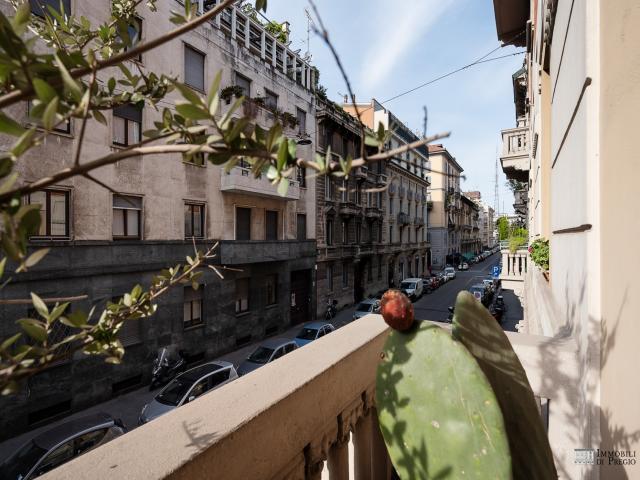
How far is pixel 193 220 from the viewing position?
13945mm

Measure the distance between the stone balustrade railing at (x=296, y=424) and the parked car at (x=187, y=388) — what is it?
715 centimetres

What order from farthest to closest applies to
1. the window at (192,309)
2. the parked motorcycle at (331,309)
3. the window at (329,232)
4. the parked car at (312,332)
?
the window at (329,232)
the parked motorcycle at (331,309)
the window at (192,309)
the parked car at (312,332)

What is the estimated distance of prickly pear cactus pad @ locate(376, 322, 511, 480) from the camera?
3.33 feet

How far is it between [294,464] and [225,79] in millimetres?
16227

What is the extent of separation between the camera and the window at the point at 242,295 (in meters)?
16.0

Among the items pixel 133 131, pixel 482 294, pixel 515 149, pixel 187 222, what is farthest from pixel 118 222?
pixel 482 294

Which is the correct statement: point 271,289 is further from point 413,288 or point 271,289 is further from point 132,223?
point 413,288

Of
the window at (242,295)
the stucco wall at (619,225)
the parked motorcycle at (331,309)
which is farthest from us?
the parked motorcycle at (331,309)

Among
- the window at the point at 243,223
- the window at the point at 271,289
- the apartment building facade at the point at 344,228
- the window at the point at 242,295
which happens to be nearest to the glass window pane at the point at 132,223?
the window at the point at 243,223

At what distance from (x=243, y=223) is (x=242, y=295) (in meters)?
3.23

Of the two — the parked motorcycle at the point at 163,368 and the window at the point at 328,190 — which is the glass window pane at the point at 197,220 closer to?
the parked motorcycle at the point at 163,368

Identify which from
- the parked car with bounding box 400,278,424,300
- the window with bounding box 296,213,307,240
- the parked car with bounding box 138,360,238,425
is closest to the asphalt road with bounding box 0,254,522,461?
the parked car with bounding box 400,278,424,300

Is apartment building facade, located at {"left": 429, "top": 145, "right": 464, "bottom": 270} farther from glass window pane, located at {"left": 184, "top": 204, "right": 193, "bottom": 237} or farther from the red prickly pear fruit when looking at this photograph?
the red prickly pear fruit

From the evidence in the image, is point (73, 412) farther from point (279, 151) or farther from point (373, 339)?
point (279, 151)
